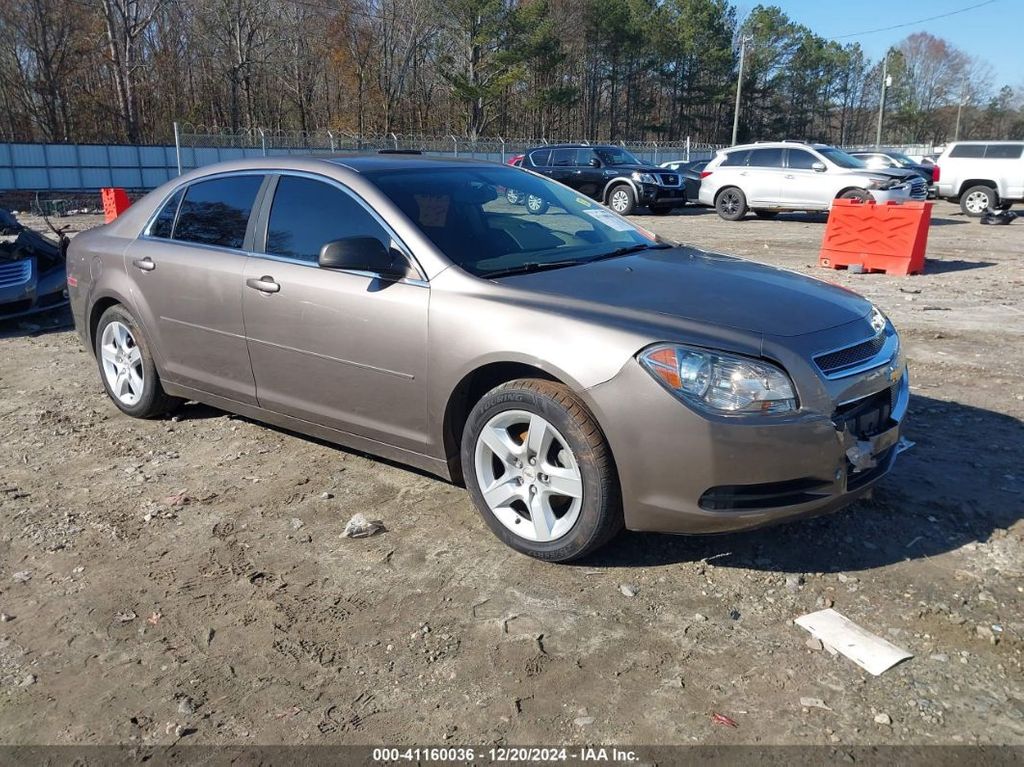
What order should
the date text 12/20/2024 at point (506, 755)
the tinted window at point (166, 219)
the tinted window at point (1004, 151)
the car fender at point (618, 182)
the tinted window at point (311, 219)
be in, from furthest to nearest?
the car fender at point (618, 182) → the tinted window at point (1004, 151) → the tinted window at point (166, 219) → the tinted window at point (311, 219) → the date text 12/20/2024 at point (506, 755)

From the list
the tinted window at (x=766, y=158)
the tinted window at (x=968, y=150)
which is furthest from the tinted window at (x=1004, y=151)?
the tinted window at (x=766, y=158)

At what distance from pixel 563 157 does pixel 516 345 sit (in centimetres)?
2018

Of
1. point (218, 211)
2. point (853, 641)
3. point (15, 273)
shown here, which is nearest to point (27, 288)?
point (15, 273)

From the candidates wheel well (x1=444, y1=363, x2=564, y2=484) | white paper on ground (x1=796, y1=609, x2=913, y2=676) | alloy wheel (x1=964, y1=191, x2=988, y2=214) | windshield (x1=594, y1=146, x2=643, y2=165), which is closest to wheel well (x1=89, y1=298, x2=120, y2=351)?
wheel well (x1=444, y1=363, x2=564, y2=484)

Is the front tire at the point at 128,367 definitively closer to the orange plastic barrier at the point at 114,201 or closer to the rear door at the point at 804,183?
the orange plastic barrier at the point at 114,201

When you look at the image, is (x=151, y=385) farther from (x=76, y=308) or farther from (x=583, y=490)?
(x=583, y=490)

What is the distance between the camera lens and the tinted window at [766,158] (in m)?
19.7

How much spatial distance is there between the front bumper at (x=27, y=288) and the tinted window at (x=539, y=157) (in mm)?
15891

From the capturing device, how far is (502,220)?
4.25m

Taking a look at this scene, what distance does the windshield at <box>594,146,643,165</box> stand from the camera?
2242 centimetres

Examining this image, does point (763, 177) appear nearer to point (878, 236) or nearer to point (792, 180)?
point (792, 180)

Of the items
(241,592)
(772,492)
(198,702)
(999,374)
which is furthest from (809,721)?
(999,374)

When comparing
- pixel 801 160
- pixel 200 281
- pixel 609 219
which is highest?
pixel 801 160

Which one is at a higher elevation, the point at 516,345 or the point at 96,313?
the point at 516,345
